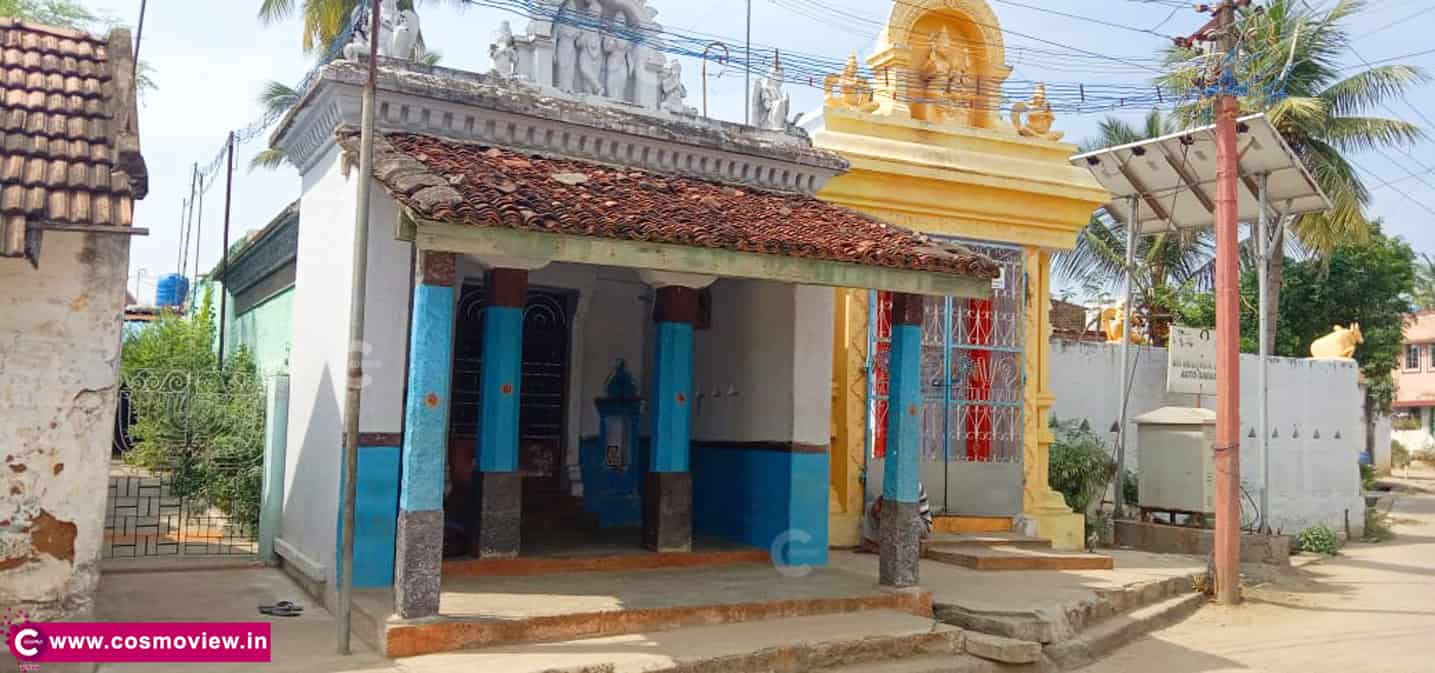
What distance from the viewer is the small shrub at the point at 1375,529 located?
1622 cm

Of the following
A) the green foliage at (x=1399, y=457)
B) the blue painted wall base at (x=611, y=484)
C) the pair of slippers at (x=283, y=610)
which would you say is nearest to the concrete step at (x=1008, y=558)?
the blue painted wall base at (x=611, y=484)

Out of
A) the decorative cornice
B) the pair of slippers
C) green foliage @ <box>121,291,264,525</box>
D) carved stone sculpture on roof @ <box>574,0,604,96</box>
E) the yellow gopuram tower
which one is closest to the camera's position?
the pair of slippers

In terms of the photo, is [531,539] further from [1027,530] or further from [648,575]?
[1027,530]

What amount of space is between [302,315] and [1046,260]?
25.7 ft

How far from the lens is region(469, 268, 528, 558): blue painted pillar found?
8305 mm

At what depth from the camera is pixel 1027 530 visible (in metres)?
11.4

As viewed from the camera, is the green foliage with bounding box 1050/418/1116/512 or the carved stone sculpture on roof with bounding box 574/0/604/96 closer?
the carved stone sculpture on roof with bounding box 574/0/604/96

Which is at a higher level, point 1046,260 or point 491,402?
point 1046,260

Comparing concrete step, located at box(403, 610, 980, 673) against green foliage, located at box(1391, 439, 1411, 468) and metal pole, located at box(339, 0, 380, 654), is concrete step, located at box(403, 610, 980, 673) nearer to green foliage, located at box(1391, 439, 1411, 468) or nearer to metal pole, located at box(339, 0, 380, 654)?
metal pole, located at box(339, 0, 380, 654)

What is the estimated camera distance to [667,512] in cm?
898

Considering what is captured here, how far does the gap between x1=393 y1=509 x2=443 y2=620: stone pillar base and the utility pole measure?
7280 millimetres

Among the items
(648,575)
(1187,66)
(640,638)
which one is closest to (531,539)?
(648,575)

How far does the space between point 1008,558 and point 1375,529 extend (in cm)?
971

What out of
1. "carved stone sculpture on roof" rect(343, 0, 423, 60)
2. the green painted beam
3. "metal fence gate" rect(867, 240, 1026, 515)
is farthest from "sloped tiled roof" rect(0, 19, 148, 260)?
"metal fence gate" rect(867, 240, 1026, 515)
